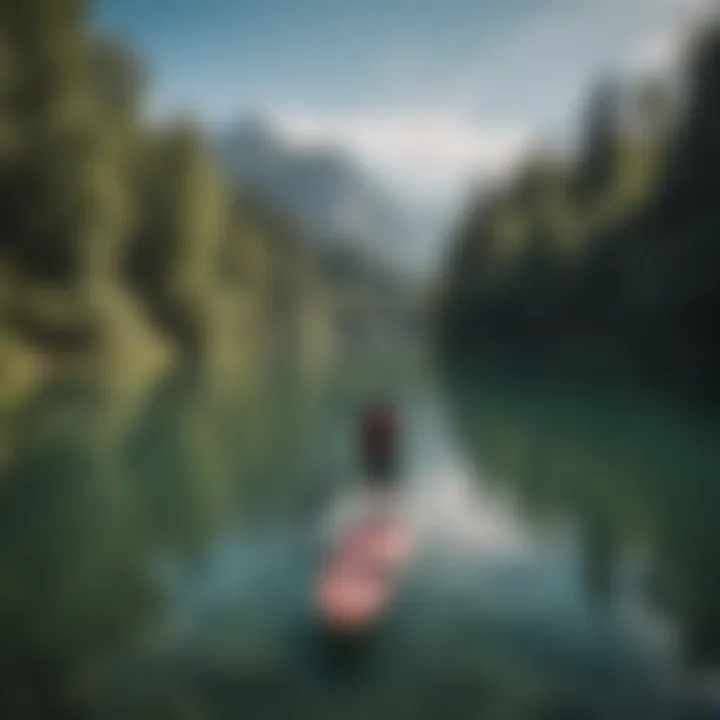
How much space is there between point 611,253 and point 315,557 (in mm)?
2714

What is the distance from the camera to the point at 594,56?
3662mm

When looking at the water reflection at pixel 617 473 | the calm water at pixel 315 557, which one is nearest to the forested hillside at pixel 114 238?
the calm water at pixel 315 557

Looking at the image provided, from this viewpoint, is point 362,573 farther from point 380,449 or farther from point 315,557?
point 380,449

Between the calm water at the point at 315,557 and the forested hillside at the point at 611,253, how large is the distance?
0.52m

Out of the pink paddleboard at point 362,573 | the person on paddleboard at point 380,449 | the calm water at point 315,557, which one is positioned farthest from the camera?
the person on paddleboard at point 380,449

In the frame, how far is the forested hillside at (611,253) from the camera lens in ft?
13.4

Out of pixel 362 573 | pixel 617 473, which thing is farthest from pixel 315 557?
pixel 617 473

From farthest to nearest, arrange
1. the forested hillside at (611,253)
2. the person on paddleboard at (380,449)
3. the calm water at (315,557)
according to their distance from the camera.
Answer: the forested hillside at (611,253) → the person on paddleboard at (380,449) → the calm water at (315,557)

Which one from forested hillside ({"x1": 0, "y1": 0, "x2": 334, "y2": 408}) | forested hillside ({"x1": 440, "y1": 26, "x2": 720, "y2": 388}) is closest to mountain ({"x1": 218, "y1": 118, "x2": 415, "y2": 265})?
forested hillside ({"x1": 0, "y1": 0, "x2": 334, "y2": 408})

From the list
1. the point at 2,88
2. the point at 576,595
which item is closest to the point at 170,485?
the point at 576,595

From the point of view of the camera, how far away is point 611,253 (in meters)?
4.85

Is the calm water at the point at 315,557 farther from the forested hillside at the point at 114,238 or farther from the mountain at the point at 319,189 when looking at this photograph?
the mountain at the point at 319,189

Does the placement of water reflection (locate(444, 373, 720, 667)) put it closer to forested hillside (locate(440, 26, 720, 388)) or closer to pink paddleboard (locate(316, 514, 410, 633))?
forested hillside (locate(440, 26, 720, 388))

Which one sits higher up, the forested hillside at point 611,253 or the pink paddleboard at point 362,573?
the forested hillside at point 611,253
